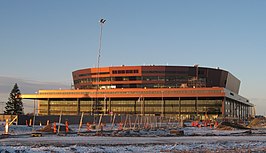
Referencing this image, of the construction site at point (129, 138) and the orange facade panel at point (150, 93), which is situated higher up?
the orange facade panel at point (150, 93)

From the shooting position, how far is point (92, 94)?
190 meters

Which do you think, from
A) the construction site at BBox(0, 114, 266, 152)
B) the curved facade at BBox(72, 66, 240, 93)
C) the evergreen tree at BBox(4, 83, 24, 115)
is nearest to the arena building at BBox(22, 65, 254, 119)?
the curved facade at BBox(72, 66, 240, 93)

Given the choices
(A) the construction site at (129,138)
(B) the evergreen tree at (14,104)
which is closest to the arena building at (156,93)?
(B) the evergreen tree at (14,104)

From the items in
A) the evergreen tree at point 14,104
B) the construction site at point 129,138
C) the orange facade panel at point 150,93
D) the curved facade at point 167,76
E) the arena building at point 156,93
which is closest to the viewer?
the construction site at point 129,138

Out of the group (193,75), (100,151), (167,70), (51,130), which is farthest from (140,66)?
(100,151)

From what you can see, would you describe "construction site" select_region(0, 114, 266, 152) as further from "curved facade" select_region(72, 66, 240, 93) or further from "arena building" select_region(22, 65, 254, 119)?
"curved facade" select_region(72, 66, 240, 93)

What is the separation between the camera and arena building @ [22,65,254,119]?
181 m


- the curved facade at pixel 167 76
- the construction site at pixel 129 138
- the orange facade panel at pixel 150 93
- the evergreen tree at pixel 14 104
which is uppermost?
the curved facade at pixel 167 76

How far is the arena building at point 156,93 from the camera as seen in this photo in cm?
18100

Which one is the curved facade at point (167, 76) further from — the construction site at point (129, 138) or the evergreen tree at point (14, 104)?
the construction site at point (129, 138)

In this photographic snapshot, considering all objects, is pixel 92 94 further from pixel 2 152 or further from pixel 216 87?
pixel 2 152

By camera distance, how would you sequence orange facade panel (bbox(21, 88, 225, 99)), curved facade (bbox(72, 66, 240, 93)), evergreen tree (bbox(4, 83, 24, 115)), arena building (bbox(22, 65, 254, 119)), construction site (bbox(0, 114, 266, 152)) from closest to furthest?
construction site (bbox(0, 114, 266, 152)) → evergreen tree (bbox(4, 83, 24, 115)) → orange facade panel (bbox(21, 88, 225, 99)) → arena building (bbox(22, 65, 254, 119)) → curved facade (bbox(72, 66, 240, 93))

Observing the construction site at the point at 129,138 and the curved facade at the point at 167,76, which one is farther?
the curved facade at the point at 167,76

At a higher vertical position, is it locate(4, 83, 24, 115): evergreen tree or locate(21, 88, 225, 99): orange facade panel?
locate(21, 88, 225, 99): orange facade panel
